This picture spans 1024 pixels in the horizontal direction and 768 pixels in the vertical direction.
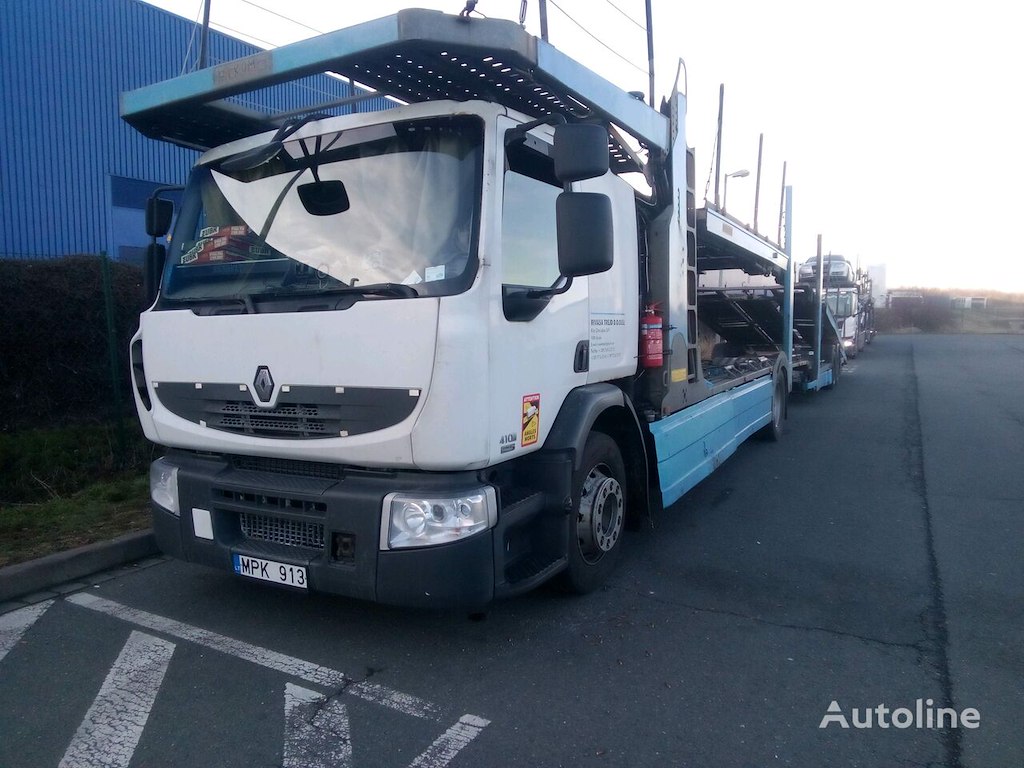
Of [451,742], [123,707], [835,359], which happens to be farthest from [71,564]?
[835,359]


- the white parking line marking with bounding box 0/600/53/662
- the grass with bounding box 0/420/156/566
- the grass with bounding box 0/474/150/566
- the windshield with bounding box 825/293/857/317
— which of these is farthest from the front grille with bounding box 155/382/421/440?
the windshield with bounding box 825/293/857/317

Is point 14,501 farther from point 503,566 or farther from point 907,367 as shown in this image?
point 907,367

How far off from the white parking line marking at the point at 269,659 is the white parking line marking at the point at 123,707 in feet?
0.50

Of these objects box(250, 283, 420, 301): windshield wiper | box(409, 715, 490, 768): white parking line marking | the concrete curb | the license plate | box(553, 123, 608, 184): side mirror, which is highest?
box(553, 123, 608, 184): side mirror

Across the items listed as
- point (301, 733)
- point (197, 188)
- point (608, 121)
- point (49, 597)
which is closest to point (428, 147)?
point (608, 121)

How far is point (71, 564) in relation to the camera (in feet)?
16.4

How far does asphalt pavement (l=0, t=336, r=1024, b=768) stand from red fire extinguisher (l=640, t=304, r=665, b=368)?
1398mm

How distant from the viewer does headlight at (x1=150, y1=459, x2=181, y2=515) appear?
4238 mm

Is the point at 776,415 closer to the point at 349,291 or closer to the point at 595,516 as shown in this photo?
the point at 595,516

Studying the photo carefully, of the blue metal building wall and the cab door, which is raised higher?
the blue metal building wall

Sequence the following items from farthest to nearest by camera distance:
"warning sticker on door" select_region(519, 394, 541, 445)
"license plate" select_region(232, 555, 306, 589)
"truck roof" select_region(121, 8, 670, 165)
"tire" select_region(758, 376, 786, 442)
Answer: "tire" select_region(758, 376, 786, 442)
"warning sticker on door" select_region(519, 394, 541, 445)
"license plate" select_region(232, 555, 306, 589)
"truck roof" select_region(121, 8, 670, 165)

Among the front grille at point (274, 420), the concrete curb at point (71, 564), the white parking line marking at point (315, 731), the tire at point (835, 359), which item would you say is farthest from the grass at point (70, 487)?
the tire at point (835, 359)

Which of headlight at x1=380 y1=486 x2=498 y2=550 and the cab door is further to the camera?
the cab door

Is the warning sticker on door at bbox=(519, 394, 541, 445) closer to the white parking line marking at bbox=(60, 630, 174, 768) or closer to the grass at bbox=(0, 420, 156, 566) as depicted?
the white parking line marking at bbox=(60, 630, 174, 768)
